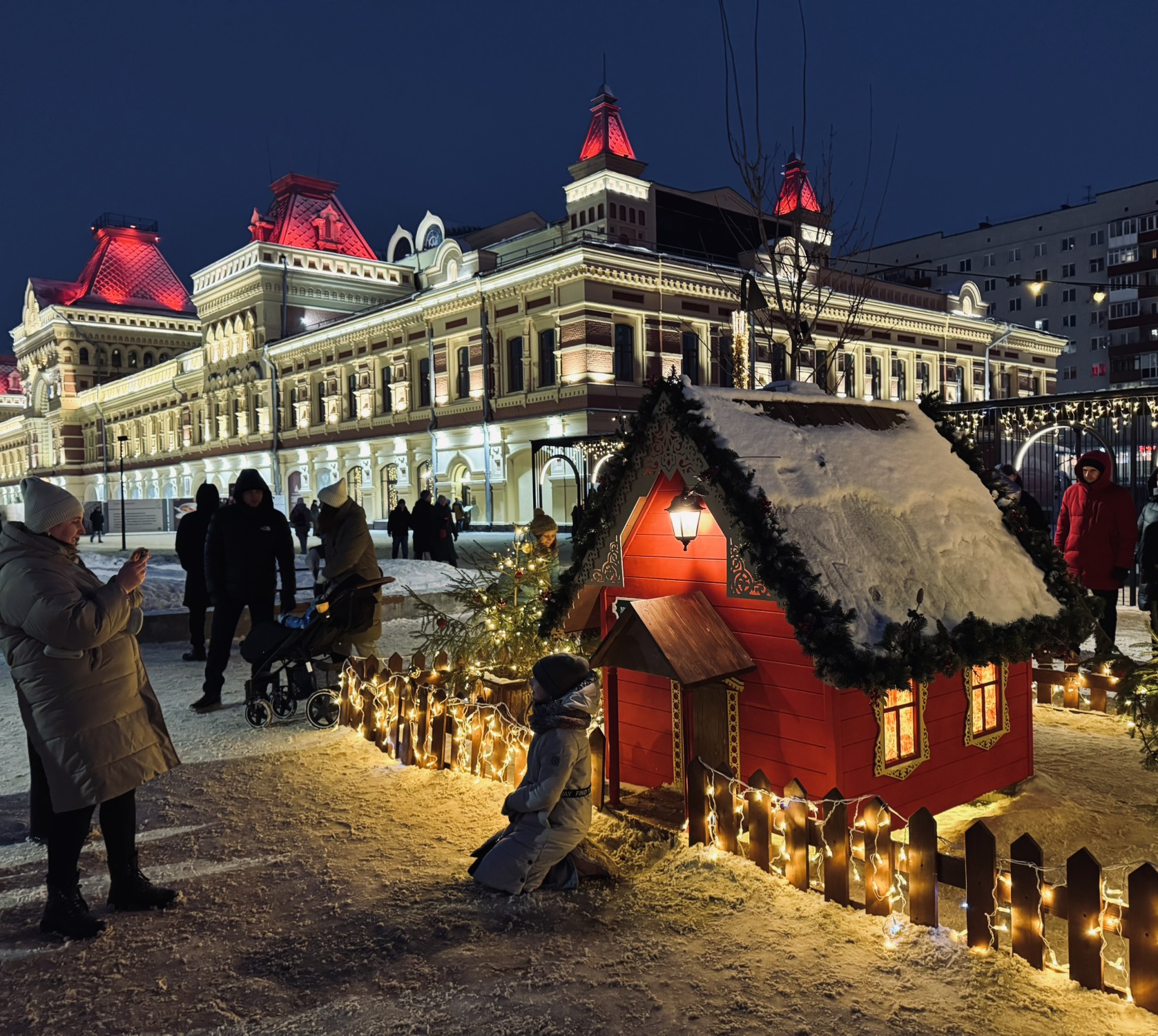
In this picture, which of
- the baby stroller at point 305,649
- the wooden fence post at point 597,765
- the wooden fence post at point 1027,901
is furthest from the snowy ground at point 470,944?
the baby stroller at point 305,649

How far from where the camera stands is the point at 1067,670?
7148 millimetres

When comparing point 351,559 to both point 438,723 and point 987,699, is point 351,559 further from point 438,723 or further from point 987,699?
point 987,699

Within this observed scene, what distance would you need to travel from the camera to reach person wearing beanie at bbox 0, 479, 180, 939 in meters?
3.63

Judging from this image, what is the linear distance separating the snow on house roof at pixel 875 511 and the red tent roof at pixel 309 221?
147ft

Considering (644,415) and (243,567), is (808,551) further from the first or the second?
(243,567)

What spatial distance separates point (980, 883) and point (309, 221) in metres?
50.1

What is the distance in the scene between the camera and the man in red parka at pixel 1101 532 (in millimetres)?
7789

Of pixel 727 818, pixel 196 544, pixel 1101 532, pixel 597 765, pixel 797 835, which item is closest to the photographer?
pixel 797 835

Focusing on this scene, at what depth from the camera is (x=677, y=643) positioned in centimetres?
446

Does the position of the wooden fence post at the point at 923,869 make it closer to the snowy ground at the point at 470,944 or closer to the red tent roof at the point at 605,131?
the snowy ground at the point at 470,944

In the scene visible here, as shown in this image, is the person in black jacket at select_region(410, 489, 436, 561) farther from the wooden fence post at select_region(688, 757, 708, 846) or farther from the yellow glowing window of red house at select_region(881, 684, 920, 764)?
the yellow glowing window of red house at select_region(881, 684, 920, 764)

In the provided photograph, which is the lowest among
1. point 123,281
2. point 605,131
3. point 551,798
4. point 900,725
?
point 551,798

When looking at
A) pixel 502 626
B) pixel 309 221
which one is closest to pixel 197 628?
pixel 502 626

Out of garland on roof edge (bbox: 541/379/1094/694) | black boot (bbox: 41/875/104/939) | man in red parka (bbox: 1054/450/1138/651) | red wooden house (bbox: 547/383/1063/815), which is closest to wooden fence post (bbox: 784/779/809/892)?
red wooden house (bbox: 547/383/1063/815)
